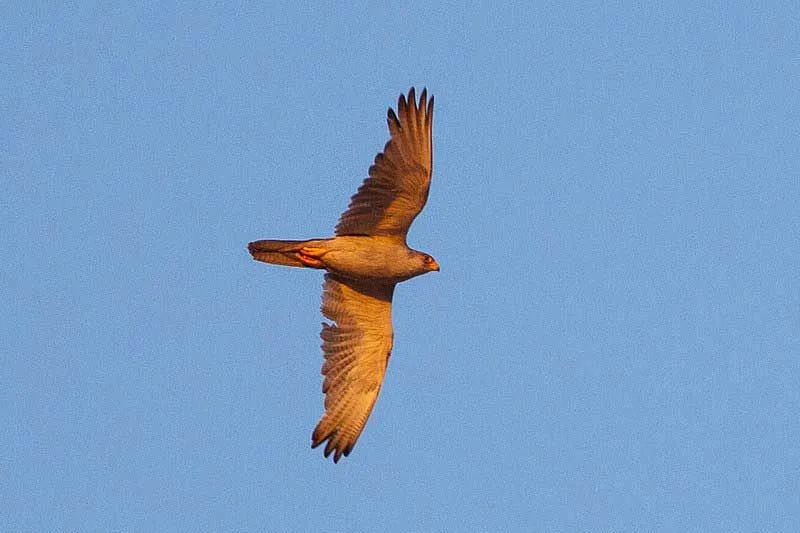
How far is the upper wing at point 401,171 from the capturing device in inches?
840

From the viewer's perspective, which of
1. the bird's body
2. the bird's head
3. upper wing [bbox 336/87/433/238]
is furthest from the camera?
the bird's head

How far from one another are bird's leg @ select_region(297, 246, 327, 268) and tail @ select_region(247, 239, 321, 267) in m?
0.06

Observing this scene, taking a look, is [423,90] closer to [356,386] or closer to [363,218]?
[363,218]

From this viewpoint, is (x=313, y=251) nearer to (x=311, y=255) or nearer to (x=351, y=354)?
(x=311, y=255)

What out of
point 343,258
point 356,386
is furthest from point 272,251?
point 356,386

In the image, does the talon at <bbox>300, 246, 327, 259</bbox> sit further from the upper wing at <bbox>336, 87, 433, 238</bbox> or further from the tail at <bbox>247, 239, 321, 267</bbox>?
the upper wing at <bbox>336, 87, 433, 238</bbox>

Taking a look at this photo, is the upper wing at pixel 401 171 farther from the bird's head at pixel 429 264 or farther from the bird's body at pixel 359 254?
the bird's head at pixel 429 264

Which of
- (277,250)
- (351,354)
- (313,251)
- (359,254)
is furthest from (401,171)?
(351,354)

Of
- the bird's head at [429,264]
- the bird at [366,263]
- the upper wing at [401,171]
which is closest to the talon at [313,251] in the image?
the bird at [366,263]

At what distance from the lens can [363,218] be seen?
71.5 feet

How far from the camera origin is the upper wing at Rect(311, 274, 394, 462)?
22.9 metres

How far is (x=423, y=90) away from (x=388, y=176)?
4.38ft

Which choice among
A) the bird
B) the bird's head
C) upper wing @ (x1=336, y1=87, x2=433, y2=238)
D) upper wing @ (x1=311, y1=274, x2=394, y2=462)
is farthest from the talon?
the bird's head

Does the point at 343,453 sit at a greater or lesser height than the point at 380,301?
lesser
